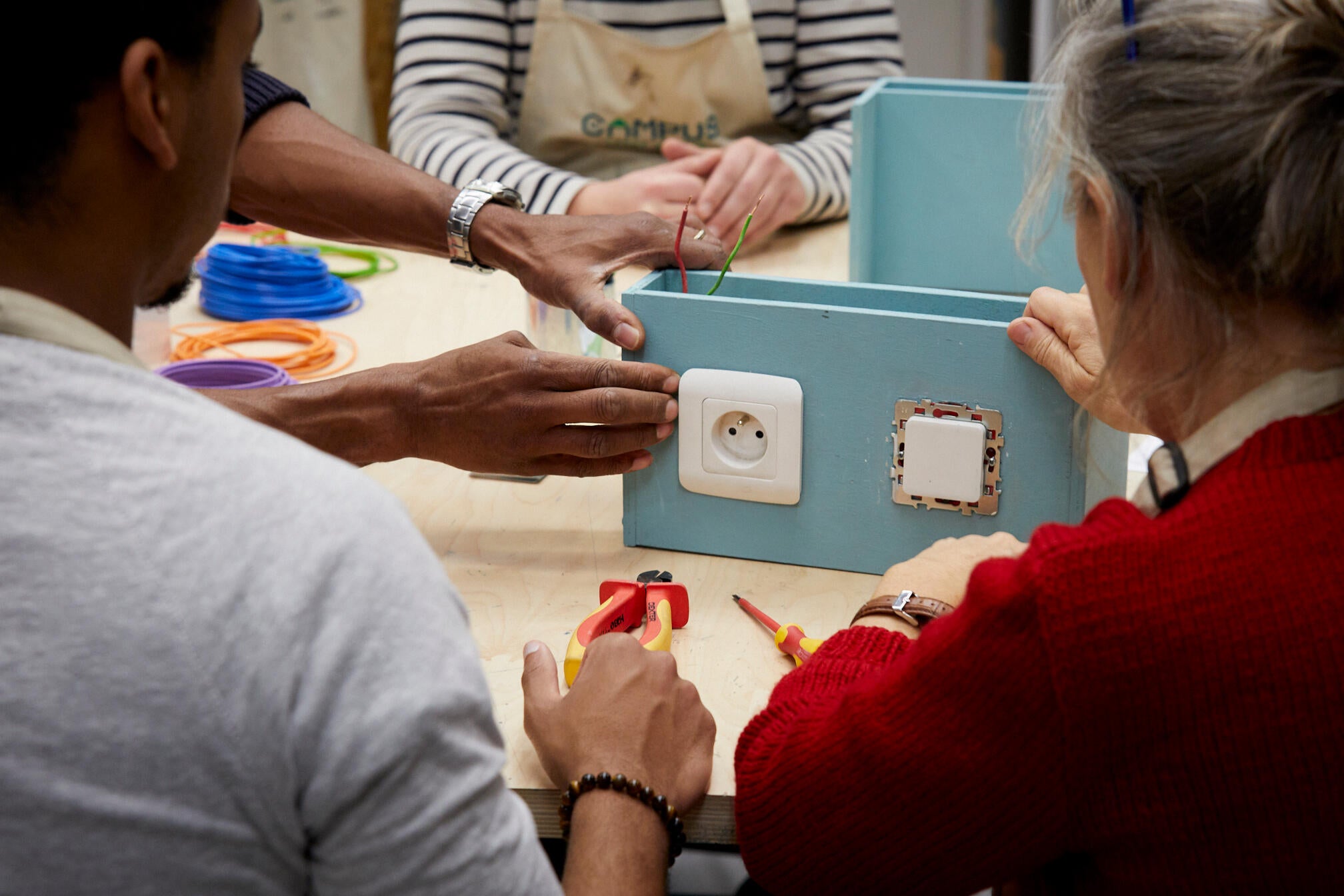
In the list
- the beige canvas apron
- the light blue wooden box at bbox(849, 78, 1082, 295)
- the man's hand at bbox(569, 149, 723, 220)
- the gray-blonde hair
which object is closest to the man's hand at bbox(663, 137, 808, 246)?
the man's hand at bbox(569, 149, 723, 220)

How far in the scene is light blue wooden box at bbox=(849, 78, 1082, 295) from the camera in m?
1.51

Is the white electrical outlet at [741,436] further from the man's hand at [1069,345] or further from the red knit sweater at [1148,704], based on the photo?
the red knit sweater at [1148,704]

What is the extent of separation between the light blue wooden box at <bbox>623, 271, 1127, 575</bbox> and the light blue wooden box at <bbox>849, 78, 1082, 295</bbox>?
539 millimetres

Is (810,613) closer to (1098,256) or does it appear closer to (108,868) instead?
(1098,256)

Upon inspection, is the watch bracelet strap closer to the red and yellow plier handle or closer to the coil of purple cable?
the coil of purple cable

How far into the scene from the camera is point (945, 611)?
893 mm

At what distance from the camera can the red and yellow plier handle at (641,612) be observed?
91 centimetres

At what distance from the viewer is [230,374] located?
1.33 metres

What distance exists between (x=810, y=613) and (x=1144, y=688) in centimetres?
38

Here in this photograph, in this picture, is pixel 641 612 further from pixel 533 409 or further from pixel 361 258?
pixel 361 258

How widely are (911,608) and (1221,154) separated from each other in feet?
1.26

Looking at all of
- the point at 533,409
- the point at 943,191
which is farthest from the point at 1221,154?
the point at 943,191

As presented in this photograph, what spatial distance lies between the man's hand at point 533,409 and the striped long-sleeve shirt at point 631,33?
87 cm

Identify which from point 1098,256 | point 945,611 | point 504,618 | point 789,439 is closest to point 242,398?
point 504,618
